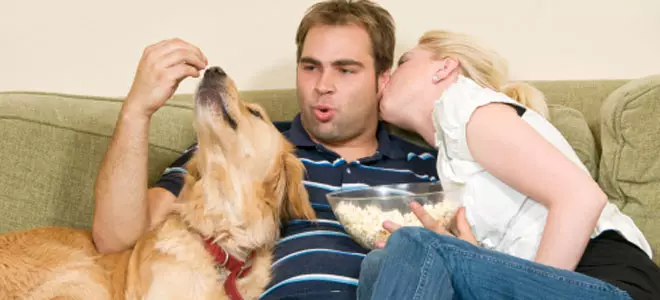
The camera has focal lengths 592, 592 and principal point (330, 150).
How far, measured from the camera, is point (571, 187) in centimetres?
129

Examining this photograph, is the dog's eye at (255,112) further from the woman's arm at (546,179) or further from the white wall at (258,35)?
the white wall at (258,35)

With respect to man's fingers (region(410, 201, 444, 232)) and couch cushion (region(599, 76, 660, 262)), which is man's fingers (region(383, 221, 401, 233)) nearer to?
man's fingers (region(410, 201, 444, 232))

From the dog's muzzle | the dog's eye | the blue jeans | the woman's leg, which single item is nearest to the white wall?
the dog's eye

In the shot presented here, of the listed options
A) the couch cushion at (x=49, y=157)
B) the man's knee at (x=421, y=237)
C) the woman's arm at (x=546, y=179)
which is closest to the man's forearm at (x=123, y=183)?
the couch cushion at (x=49, y=157)

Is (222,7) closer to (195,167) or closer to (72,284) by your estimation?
(195,167)

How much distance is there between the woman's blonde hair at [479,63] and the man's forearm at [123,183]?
0.92 meters

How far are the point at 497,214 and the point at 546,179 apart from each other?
0.22 metres

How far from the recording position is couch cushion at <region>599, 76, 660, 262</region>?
5.88ft

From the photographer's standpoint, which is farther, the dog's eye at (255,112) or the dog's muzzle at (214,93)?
the dog's eye at (255,112)

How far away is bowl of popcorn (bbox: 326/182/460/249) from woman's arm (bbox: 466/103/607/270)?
0.17 m

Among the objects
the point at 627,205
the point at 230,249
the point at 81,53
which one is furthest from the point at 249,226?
the point at 81,53

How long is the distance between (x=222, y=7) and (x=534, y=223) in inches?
65.5

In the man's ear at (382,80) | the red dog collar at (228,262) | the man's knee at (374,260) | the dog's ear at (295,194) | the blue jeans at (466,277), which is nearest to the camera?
the blue jeans at (466,277)

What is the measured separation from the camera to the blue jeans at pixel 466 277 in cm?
110
